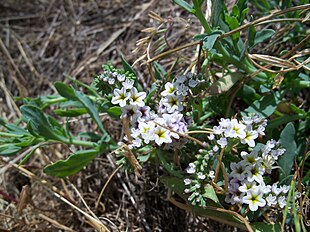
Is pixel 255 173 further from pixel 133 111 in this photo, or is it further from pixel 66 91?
pixel 66 91

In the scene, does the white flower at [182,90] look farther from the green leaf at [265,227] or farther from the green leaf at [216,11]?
the green leaf at [265,227]

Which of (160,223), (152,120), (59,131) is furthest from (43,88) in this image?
(152,120)

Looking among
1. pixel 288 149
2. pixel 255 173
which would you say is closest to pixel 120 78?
pixel 255 173

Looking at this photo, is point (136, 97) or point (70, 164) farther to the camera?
point (70, 164)

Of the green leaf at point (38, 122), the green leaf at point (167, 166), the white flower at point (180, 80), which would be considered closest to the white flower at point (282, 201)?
the green leaf at point (167, 166)

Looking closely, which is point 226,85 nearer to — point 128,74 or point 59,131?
point 128,74

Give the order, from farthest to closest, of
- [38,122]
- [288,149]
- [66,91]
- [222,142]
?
[66,91], [38,122], [288,149], [222,142]

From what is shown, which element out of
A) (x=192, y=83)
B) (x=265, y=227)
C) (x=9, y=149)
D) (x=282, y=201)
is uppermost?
(x=192, y=83)

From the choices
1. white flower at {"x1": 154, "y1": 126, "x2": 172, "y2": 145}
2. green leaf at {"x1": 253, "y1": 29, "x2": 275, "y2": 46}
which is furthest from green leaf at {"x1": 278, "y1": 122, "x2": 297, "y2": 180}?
white flower at {"x1": 154, "y1": 126, "x2": 172, "y2": 145}
